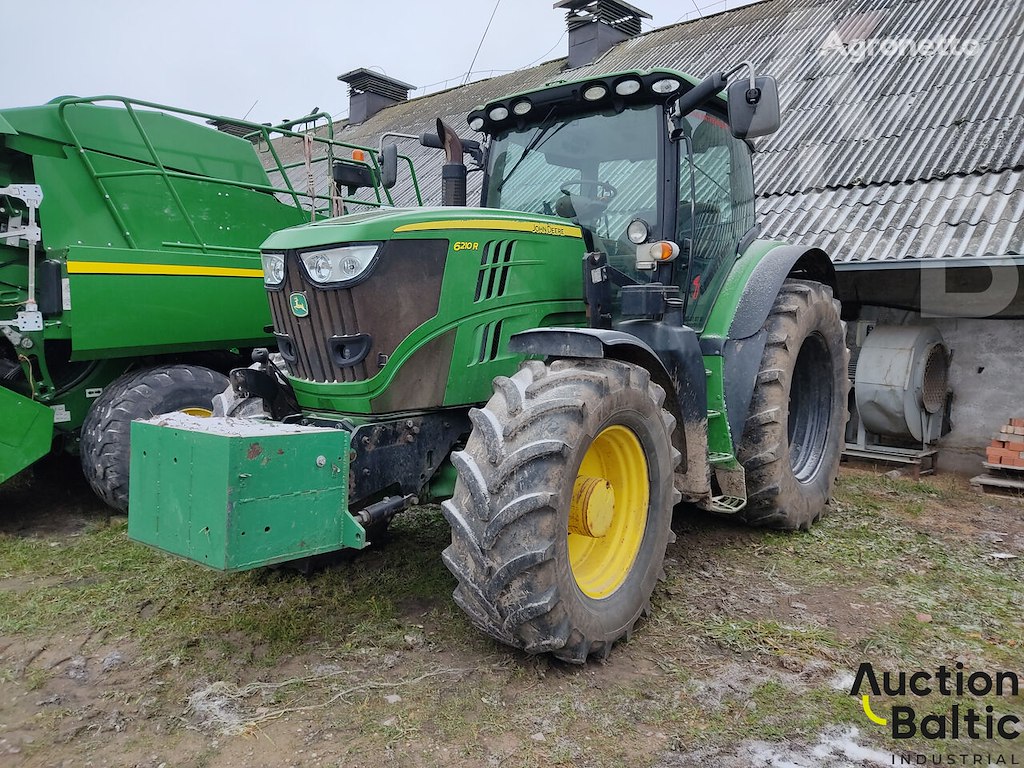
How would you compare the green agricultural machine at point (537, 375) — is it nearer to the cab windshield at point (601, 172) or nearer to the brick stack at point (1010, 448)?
the cab windshield at point (601, 172)

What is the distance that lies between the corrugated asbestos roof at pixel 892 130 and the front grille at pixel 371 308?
80.3 inches

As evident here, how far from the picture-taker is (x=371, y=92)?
2138 centimetres

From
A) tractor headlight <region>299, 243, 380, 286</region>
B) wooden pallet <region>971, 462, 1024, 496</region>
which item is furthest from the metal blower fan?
tractor headlight <region>299, 243, 380, 286</region>

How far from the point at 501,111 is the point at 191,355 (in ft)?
10.4

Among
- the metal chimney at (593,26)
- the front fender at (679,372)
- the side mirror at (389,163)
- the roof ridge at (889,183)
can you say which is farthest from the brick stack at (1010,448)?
the metal chimney at (593,26)

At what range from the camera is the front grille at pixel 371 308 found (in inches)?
127

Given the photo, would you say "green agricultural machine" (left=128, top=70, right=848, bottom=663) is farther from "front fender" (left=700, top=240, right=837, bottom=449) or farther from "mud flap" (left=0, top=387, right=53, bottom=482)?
"mud flap" (left=0, top=387, right=53, bottom=482)

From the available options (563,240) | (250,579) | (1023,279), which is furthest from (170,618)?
(1023,279)

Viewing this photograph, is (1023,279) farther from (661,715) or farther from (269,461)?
(269,461)

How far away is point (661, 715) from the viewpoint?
2779 mm

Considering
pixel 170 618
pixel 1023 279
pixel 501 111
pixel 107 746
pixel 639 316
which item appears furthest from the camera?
pixel 1023 279

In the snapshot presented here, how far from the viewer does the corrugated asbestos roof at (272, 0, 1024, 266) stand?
673 cm

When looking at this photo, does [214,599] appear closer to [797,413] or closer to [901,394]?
[797,413]

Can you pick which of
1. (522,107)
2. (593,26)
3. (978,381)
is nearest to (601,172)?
(522,107)
